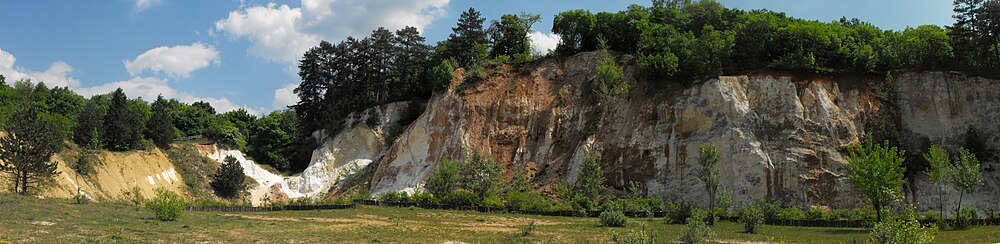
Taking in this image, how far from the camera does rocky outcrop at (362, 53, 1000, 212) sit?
139ft

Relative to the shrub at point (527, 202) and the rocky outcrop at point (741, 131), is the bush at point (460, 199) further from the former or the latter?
the rocky outcrop at point (741, 131)

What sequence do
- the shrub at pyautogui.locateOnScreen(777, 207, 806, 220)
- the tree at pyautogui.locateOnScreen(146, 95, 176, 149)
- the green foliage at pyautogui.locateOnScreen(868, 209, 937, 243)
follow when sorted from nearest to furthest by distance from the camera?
the green foliage at pyautogui.locateOnScreen(868, 209, 937, 243)
the shrub at pyautogui.locateOnScreen(777, 207, 806, 220)
the tree at pyautogui.locateOnScreen(146, 95, 176, 149)

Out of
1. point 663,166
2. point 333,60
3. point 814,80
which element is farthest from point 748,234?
point 333,60

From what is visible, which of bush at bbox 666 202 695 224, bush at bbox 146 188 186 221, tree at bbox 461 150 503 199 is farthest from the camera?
tree at bbox 461 150 503 199

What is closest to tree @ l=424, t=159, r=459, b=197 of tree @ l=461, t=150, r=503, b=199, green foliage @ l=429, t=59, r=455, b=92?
tree @ l=461, t=150, r=503, b=199

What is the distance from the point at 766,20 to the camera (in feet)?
166

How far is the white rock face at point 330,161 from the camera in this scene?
61781 millimetres

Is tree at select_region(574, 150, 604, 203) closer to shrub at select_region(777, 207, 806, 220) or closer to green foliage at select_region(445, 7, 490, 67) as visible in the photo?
shrub at select_region(777, 207, 806, 220)

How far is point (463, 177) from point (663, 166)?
47.0ft

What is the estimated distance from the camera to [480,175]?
165 feet

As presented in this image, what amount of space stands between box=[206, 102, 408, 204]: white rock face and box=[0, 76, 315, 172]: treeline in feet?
6.99

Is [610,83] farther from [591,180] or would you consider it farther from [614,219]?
[614,219]

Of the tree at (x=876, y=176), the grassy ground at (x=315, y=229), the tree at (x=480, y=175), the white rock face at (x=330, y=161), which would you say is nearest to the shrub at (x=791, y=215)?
the grassy ground at (x=315, y=229)

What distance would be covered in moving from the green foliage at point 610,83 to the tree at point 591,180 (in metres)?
7.03
